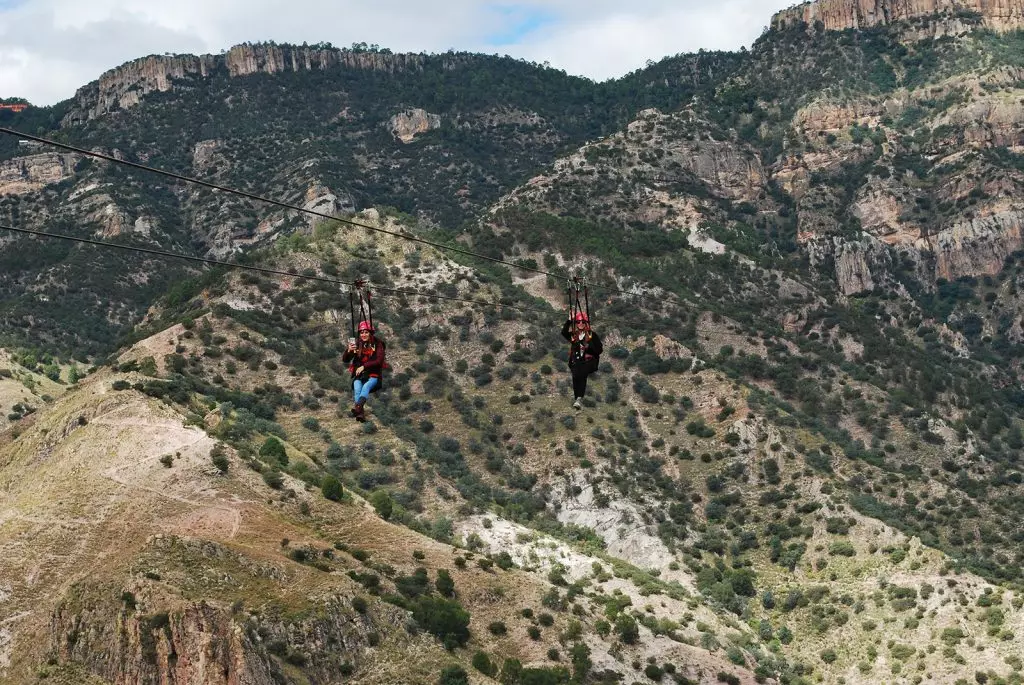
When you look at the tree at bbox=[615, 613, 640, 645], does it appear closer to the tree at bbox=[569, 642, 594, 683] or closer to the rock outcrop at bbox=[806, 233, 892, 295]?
the tree at bbox=[569, 642, 594, 683]

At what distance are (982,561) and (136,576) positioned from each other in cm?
5513

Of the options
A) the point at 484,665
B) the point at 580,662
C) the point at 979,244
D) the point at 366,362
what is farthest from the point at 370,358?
the point at 979,244

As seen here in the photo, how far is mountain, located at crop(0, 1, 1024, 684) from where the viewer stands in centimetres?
6975

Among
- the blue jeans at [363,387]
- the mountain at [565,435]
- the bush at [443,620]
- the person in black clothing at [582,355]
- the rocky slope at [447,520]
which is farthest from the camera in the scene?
the bush at [443,620]

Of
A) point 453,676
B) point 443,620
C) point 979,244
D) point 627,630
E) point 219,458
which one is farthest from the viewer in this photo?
point 979,244

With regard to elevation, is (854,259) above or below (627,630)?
above

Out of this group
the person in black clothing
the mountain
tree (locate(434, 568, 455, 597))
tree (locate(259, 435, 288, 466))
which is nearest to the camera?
the person in black clothing

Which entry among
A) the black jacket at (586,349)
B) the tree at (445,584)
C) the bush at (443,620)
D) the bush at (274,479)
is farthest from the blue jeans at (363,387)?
the bush at (274,479)

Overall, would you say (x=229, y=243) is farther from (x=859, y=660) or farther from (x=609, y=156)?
(x=859, y=660)

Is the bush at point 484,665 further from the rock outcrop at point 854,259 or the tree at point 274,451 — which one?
the rock outcrop at point 854,259

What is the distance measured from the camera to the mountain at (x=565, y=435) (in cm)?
6975

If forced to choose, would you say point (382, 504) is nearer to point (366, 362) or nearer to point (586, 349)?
point (586, 349)

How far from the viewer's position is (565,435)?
363ft

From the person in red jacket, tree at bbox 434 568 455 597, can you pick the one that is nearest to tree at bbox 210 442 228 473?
tree at bbox 434 568 455 597
